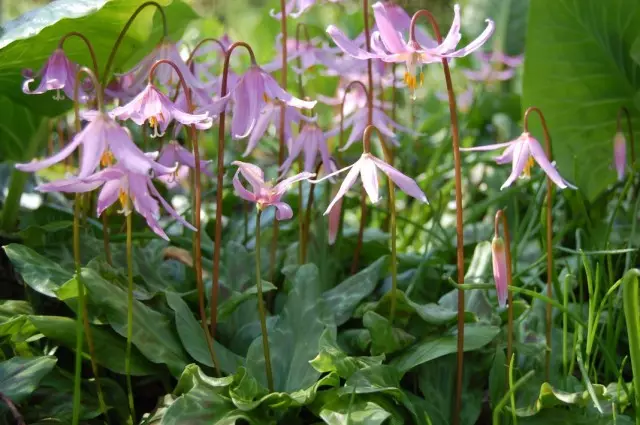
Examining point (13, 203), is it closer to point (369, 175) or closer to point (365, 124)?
point (365, 124)

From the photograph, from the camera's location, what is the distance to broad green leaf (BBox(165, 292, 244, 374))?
1.42 m

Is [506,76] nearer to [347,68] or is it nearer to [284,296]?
[347,68]

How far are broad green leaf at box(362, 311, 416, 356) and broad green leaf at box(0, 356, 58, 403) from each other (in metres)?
0.52

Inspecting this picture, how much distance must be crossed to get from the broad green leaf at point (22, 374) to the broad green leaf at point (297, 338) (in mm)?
340

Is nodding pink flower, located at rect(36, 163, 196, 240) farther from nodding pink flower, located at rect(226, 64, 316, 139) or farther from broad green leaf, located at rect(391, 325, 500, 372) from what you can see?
broad green leaf, located at rect(391, 325, 500, 372)

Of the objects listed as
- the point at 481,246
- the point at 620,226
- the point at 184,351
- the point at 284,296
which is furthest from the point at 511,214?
the point at 184,351

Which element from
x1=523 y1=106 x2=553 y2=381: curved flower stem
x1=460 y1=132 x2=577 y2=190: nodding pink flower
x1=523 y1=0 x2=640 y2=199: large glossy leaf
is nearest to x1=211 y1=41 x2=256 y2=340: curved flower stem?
x1=460 y1=132 x2=577 y2=190: nodding pink flower

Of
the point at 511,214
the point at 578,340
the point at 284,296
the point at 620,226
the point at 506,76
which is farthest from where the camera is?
the point at 506,76

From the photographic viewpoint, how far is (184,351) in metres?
1.46

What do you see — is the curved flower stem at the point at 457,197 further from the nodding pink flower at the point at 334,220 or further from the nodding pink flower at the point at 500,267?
the nodding pink flower at the point at 334,220

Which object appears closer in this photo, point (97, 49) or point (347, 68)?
point (97, 49)

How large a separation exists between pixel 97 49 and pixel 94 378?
738 mm

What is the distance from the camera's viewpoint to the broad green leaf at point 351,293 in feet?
5.10

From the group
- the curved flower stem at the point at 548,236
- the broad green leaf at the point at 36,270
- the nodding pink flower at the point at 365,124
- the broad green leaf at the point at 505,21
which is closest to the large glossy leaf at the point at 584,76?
the nodding pink flower at the point at 365,124
